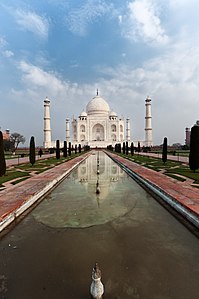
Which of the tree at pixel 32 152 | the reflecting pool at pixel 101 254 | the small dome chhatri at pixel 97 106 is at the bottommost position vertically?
the reflecting pool at pixel 101 254

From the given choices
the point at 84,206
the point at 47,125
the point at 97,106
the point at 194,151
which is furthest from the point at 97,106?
the point at 84,206

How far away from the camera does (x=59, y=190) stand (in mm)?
5977

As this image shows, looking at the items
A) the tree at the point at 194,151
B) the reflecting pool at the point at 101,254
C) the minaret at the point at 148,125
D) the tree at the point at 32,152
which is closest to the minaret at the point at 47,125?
the minaret at the point at 148,125

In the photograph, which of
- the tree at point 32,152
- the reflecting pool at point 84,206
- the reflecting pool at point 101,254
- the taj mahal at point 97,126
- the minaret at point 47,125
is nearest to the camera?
the reflecting pool at point 101,254

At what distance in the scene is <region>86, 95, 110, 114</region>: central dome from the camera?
204 feet

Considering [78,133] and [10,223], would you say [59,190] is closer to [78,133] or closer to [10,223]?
[10,223]

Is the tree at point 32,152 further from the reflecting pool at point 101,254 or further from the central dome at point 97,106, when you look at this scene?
the central dome at point 97,106

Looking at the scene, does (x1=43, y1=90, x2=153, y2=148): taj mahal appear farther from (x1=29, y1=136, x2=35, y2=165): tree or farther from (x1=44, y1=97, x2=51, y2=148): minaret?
(x1=29, y1=136, x2=35, y2=165): tree

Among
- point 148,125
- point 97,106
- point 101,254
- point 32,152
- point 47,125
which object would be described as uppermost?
point 97,106

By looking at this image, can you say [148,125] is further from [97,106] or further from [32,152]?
[32,152]

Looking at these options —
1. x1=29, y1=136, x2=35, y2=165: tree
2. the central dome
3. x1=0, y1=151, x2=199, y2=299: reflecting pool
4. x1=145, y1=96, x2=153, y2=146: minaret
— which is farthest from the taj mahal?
x1=0, y1=151, x2=199, y2=299: reflecting pool

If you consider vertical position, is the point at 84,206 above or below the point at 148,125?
below

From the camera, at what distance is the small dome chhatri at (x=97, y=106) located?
62.2 meters

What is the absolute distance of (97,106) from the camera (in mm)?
62406
